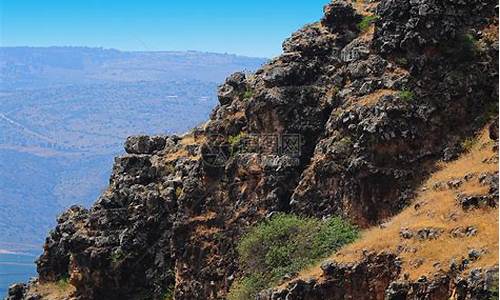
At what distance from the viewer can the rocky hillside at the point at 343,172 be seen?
116ft

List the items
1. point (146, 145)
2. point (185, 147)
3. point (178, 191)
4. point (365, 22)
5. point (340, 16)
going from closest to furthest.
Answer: point (365, 22), point (340, 16), point (178, 191), point (185, 147), point (146, 145)

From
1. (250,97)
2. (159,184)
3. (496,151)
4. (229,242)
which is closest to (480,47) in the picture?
(496,151)

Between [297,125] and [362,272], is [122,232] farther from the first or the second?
[362,272]

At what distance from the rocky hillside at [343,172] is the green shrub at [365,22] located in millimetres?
72

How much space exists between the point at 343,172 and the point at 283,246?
4.21 m

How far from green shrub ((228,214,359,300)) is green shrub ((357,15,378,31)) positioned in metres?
10.7

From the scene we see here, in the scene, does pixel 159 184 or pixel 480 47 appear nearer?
pixel 480 47

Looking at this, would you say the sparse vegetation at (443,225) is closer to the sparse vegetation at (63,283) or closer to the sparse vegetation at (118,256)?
the sparse vegetation at (118,256)

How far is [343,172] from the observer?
43625mm

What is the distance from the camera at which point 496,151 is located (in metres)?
37.6

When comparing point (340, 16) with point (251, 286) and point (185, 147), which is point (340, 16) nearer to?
point (185, 147)

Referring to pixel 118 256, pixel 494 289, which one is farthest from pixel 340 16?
pixel 494 289

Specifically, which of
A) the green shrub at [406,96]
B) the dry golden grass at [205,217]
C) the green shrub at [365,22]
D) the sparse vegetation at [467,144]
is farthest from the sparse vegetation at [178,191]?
the sparse vegetation at [467,144]

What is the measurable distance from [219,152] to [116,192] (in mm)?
9051
